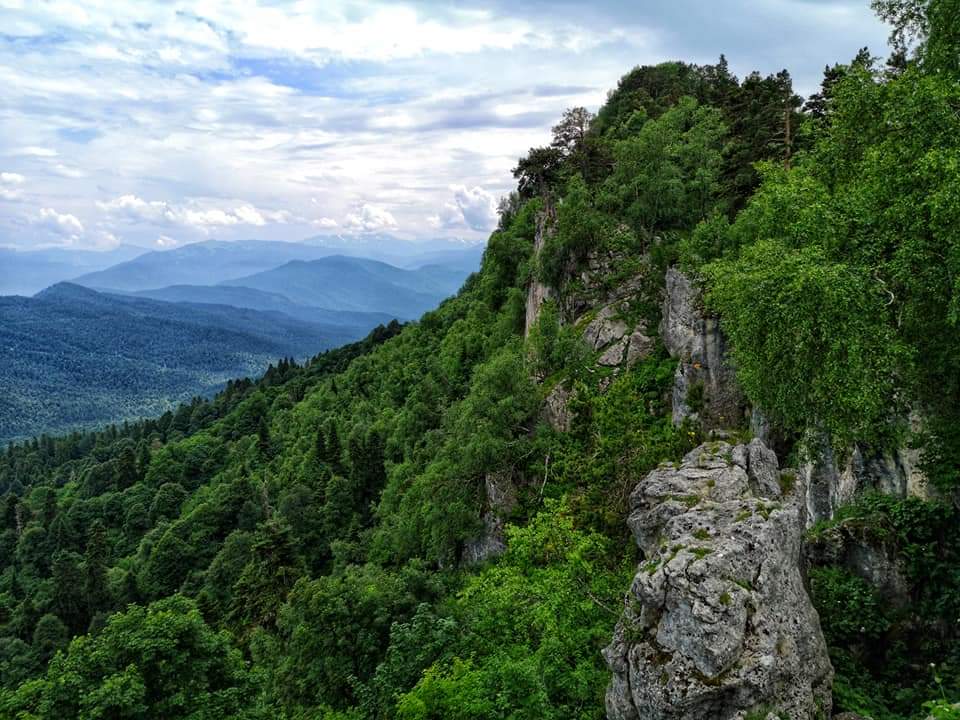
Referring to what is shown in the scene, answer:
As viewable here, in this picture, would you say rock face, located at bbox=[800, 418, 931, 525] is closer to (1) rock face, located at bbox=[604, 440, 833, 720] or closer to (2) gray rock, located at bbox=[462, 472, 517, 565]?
(1) rock face, located at bbox=[604, 440, 833, 720]

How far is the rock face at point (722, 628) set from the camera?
1111 cm

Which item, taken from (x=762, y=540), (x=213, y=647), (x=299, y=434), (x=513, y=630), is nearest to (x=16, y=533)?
(x=299, y=434)

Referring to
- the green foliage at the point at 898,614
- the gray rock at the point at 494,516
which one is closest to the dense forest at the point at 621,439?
the green foliage at the point at 898,614

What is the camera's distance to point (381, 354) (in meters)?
108

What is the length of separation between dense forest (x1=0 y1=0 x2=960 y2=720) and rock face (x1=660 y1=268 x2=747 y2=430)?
27.2 inches

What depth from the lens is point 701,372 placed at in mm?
25875

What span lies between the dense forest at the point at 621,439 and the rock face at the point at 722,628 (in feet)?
2.78

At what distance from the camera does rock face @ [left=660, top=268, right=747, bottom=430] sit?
81.4ft

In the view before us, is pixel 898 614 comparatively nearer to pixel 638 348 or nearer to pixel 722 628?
pixel 722 628

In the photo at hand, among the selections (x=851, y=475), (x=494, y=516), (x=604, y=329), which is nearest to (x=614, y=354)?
(x=604, y=329)

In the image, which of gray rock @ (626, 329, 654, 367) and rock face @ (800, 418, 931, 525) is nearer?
rock face @ (800, 418, 931, 525)

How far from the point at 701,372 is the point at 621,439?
455cm

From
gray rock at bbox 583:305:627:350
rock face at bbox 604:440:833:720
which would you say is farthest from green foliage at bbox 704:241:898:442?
gray rock at bbox 583:305:627:350

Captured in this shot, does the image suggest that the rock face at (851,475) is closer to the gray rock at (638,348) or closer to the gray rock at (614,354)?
the gray rock at (638,348)
